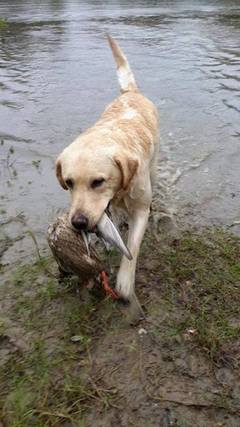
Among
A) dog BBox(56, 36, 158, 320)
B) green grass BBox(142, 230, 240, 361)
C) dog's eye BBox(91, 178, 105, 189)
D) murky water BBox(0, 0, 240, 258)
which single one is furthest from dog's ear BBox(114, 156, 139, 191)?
murky water BBox(0, 0, 240, 258)

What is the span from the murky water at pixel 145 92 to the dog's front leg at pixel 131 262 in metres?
1.00

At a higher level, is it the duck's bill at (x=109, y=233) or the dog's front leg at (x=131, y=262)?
the duck's bill at (x=109, y=233)

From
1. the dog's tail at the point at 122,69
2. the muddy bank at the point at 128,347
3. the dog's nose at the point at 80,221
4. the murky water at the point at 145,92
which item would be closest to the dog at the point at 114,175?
the dog's nose at the point at 80,221

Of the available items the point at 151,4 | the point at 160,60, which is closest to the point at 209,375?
the point at 160,60

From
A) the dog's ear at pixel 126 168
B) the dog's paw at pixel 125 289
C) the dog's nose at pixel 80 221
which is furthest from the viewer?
the dog's paw at pixel 125 289

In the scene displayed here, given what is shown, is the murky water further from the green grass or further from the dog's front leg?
the dog's front leg

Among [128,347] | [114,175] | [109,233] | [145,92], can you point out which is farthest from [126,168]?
[145,92]

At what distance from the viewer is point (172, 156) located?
20.9 feet

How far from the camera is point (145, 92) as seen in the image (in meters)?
8.91

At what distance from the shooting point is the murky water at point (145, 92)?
543 cm

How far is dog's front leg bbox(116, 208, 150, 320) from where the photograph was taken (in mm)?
3637

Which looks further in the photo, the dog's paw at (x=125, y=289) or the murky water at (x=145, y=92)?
the murky water at (x=145, y=92)

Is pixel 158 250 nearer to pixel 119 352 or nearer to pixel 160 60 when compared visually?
pixel 119 352

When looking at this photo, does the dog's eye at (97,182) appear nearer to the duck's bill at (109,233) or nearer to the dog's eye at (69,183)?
the dog's eye at (69,183)
